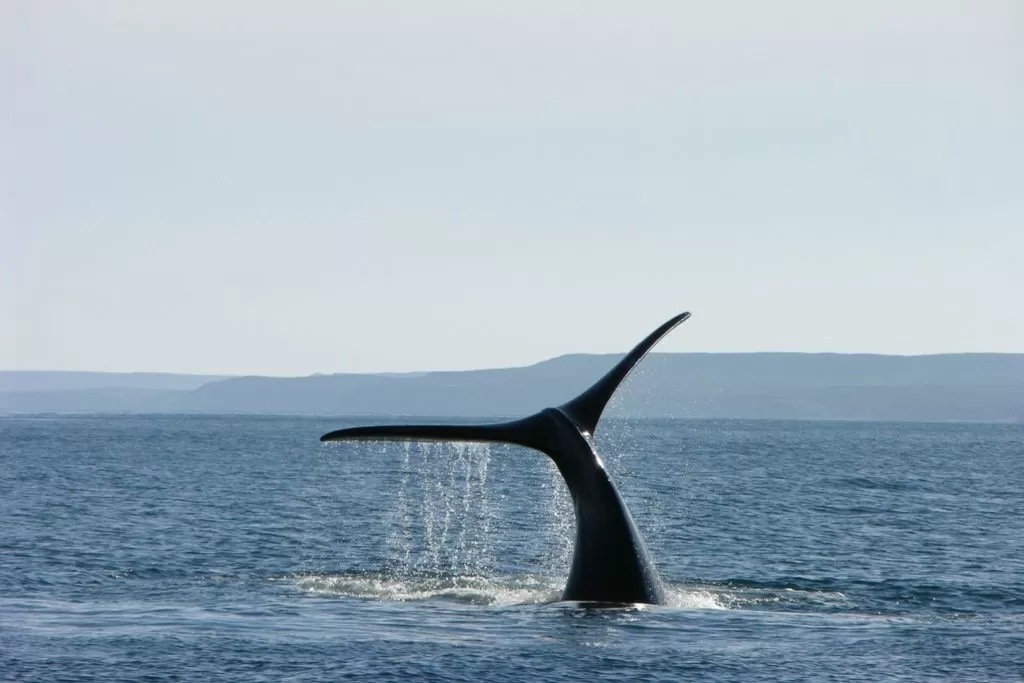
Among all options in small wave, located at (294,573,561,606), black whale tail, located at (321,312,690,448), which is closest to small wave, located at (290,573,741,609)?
small wave, located at (294,573,561,606)

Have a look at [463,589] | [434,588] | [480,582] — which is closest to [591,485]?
[463,589]

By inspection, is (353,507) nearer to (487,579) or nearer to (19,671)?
(487,579)

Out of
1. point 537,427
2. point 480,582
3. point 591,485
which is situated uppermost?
point 537,427

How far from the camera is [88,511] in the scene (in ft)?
122

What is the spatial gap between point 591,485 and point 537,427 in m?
1.00

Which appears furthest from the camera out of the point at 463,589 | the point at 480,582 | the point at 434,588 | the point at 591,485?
the point at 480,582

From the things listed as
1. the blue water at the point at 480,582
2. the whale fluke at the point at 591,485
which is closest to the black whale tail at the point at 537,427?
the whale fluke at the point at 591,485

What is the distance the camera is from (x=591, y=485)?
58.4ft

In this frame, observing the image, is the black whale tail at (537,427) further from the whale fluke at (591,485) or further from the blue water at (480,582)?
the blue water at (480,582)

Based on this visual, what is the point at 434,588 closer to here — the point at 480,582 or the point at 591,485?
the point at 480,582

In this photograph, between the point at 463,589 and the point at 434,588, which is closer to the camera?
the point at 463,589

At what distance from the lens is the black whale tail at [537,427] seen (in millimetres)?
17188

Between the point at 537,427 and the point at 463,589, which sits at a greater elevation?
the point at 537,427

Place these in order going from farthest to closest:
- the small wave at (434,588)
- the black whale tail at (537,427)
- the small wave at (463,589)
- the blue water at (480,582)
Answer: the small wave at (434,588) → the small wave at (463,589) → the black whale tail at (537,427) → the blue water at (480,582)
